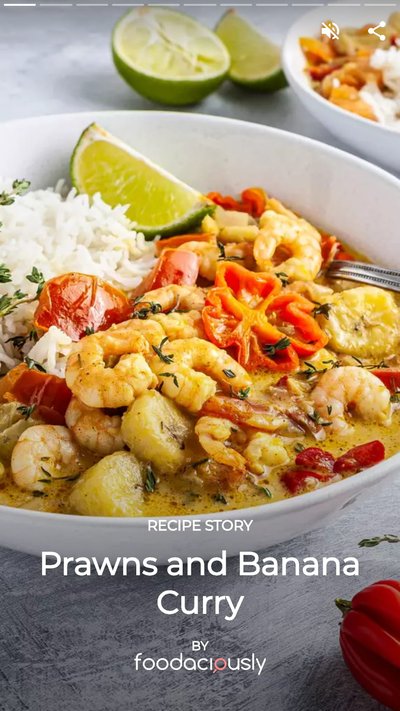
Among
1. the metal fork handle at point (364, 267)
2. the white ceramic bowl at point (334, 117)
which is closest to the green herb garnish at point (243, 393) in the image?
the metal fork handle at point (364, 267)

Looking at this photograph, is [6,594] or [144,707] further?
[6,594]

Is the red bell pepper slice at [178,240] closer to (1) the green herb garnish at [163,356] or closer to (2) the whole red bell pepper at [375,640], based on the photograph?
(1) the green herb garnish at [163,356]

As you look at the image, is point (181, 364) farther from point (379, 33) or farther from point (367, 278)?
point (379, 33)

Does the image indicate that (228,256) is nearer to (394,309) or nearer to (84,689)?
(394,309)

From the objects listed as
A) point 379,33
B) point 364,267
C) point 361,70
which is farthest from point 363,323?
point 379,33

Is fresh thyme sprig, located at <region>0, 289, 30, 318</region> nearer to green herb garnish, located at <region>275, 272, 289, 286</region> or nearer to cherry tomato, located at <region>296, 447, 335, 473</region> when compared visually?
green herb garnish, located at <region>275, 272, 289, 286</region>

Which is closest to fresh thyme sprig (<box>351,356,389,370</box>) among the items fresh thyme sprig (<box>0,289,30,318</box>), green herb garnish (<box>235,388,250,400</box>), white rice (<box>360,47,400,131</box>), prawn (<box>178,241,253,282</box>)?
green herb garnish (<box>235,388,250,400</box>)

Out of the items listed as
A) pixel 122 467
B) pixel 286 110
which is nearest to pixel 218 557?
pixel 122 467
